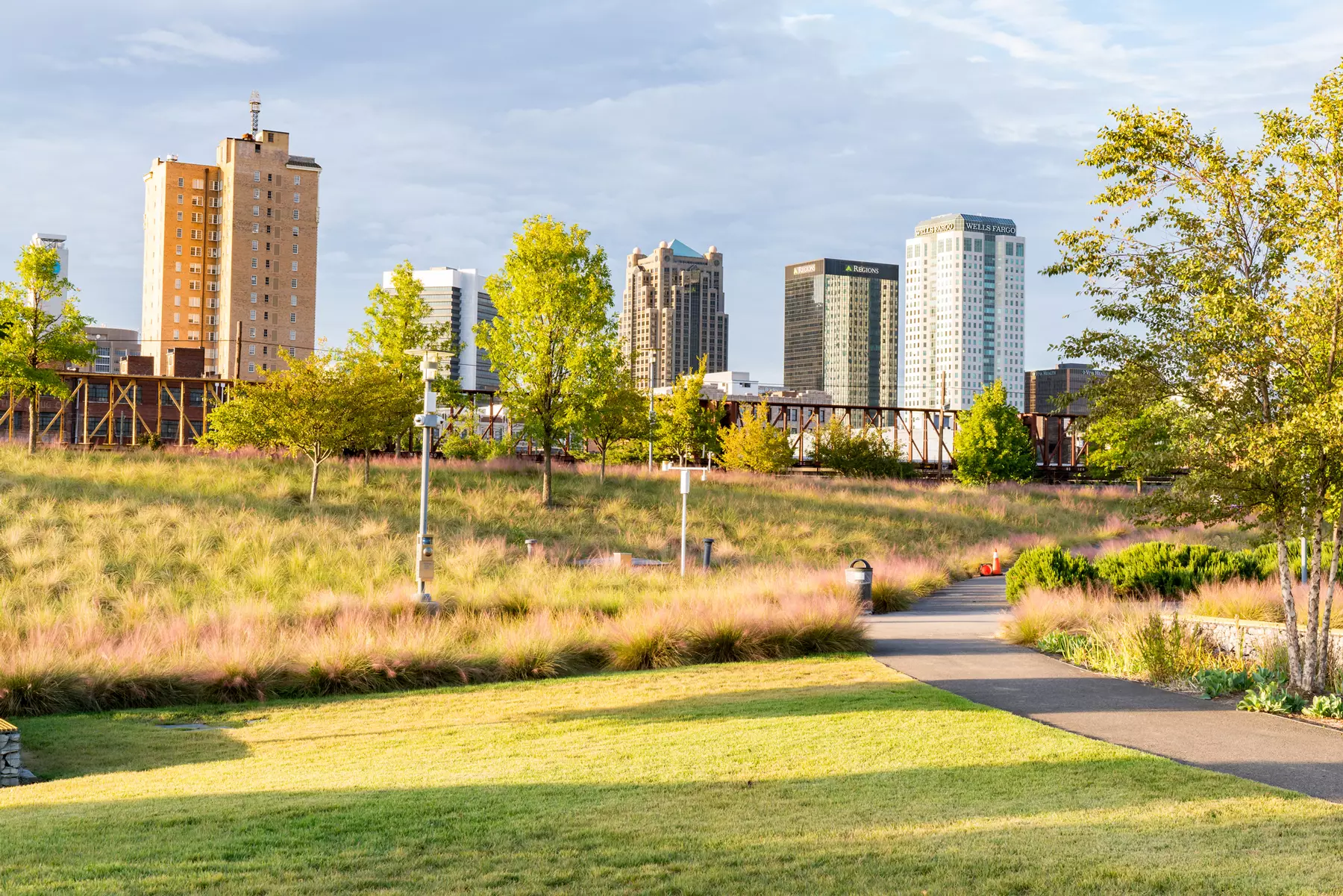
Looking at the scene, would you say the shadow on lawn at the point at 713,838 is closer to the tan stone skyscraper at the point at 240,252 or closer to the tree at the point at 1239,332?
the tree at the point at 1239,332

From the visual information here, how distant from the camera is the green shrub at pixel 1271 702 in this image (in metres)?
10.9

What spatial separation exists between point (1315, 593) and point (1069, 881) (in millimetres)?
8005

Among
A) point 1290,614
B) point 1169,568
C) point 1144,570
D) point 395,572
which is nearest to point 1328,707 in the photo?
point 1290,614

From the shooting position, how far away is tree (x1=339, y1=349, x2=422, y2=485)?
1225 inches

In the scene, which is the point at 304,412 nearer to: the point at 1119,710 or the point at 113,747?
the point at 113,747

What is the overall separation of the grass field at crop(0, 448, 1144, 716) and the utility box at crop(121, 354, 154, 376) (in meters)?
63.1

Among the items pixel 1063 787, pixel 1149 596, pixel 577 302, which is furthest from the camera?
pixel 577 302

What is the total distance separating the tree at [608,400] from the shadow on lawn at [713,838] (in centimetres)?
2696

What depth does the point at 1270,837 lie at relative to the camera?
20.1ft

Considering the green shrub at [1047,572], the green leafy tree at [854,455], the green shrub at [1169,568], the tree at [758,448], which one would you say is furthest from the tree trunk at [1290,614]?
the green leafy tree at [854,455]

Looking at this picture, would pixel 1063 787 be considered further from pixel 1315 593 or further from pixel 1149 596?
pixel 1149 596

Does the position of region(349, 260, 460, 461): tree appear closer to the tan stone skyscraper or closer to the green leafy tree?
the green leafy tree

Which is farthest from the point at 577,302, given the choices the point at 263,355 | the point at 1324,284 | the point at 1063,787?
the point at 263,355

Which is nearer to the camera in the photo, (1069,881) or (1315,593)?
(1069,881)
